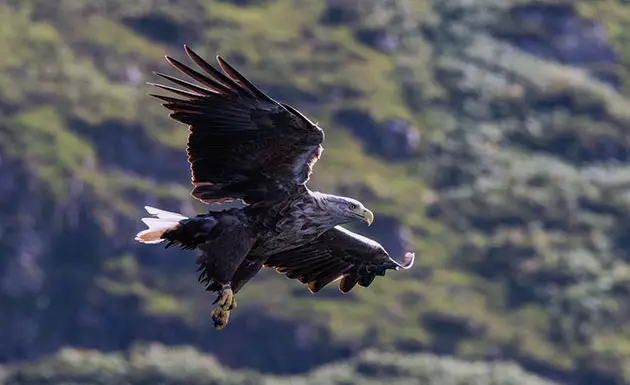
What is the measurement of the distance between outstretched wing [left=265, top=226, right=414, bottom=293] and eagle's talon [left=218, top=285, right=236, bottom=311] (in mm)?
2577

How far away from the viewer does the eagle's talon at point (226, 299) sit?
2328 centimetres

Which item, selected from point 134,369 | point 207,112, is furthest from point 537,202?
point 207,112

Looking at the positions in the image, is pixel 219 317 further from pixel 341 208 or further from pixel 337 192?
pixel 337 192

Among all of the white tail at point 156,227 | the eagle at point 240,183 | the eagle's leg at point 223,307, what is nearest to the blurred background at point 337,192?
the eagle at point 240,183

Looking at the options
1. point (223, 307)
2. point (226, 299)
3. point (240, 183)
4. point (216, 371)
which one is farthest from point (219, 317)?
point (216, 371)

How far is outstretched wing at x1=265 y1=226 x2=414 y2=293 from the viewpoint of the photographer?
26219 millimetres

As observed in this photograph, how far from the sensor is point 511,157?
157625 mm

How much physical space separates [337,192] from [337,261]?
106 meters

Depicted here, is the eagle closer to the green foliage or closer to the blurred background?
the blurred background

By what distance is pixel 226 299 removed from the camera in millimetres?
23375

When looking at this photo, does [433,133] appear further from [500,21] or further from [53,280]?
[53,280]

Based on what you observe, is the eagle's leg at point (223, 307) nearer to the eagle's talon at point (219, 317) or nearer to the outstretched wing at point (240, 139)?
the eagle's talon at point (219, 317)

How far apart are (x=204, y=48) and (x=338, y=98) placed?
40.8 feet

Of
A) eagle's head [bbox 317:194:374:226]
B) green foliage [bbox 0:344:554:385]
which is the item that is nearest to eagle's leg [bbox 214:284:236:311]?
eagle's head [bbox 317:194:374:226]
